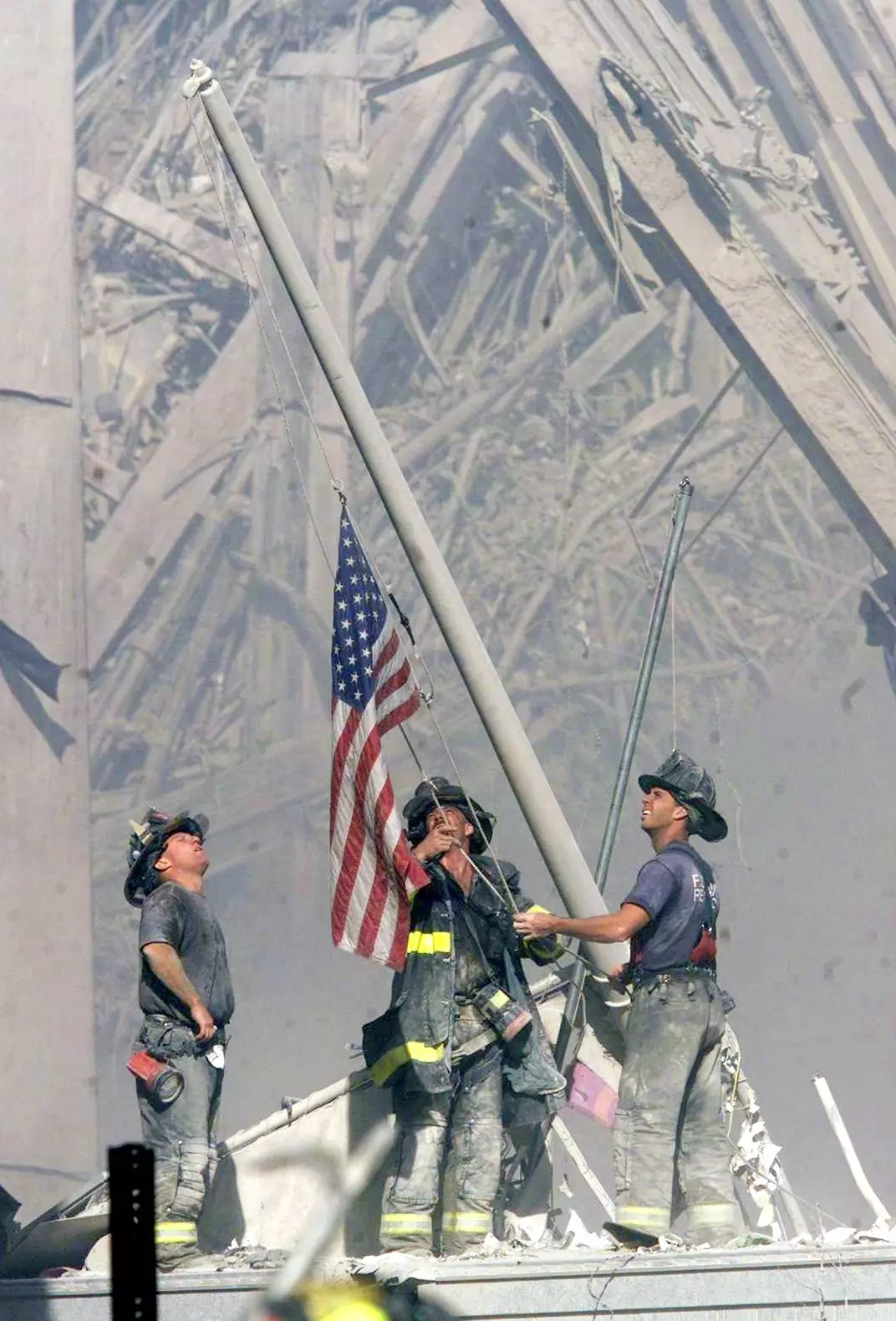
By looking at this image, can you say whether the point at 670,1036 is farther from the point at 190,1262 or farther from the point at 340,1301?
the point at 190,1262

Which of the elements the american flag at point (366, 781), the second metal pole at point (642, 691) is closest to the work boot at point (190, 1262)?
the american flag at point (366, 781)

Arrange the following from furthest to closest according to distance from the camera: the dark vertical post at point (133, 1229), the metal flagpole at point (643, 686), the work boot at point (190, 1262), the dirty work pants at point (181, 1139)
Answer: the metal flagpole at point (643, 686) < the dirty work pants at point (181, 1139) < the work boot at point (190, 1262) < the dark vertical post at point (133, 1229)

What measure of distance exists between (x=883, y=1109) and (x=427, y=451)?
17.1 feet

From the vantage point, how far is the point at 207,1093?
23.1ft

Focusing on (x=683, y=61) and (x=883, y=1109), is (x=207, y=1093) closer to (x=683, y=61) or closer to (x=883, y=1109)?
(x=883, y=1109)

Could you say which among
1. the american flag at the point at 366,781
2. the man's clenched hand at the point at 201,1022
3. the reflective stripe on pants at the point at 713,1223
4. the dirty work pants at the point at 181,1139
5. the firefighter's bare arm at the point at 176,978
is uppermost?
the american flag at the point at 366,781

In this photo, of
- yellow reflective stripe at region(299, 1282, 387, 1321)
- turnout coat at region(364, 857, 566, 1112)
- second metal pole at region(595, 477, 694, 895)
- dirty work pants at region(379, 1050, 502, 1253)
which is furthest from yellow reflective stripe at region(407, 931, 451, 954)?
second metal pole at region(595, 477, 694, 895)

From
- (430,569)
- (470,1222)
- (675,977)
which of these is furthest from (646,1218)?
(430,569)

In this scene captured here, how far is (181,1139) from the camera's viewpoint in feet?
22.8

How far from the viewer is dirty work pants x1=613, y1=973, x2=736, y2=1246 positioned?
686 cm

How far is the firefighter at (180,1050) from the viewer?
22.6 ft

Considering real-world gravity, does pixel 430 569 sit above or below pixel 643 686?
above

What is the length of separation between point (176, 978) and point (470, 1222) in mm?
1327

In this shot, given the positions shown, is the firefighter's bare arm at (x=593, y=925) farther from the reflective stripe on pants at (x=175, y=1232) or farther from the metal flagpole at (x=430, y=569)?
the reflective stripe on pants at (x=175, y=1232)
